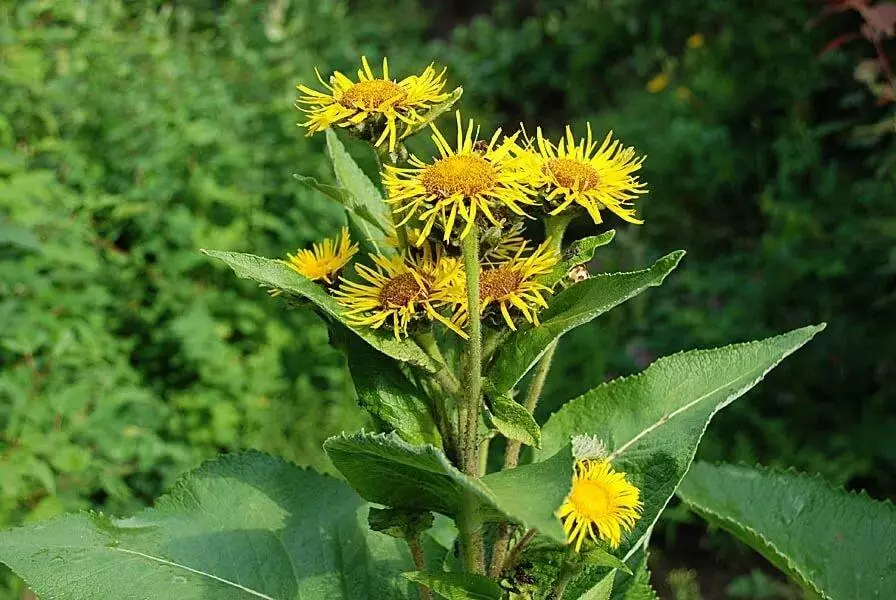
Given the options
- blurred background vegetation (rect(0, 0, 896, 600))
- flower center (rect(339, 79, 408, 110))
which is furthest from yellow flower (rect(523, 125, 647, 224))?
blurred background vegetation (rect(0, 0, 896, 600))

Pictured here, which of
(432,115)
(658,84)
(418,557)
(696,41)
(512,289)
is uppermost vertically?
(432,115)

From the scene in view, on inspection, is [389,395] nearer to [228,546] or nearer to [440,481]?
[440,481]

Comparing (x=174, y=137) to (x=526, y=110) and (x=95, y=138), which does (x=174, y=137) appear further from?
(x=526, y=110)

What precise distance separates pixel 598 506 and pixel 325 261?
11.3 inches

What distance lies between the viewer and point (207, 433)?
246 centimetres

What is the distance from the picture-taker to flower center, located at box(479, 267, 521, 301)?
702mm

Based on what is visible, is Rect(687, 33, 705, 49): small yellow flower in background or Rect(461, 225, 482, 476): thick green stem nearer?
Rect(461, 225, 482, 476): thick green stem

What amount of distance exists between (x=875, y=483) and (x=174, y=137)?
203cm

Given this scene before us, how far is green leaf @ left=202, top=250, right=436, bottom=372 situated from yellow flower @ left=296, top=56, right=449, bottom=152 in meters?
0.11

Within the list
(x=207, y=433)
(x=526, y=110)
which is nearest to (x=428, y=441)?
(x=207, y=433)

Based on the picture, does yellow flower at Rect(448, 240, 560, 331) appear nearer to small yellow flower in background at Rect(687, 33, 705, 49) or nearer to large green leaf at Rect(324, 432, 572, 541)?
large green leaf at Rect(324, 432, 572, 541)

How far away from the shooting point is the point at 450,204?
65 cm

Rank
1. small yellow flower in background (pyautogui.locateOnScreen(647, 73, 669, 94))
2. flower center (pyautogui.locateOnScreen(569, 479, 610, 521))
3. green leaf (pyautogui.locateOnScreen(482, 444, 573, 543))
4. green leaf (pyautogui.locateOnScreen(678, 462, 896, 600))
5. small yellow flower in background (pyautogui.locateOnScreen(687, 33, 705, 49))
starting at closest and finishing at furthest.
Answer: green leaf (pyautogui.locateOnScreen(482, 444, 573, 543))
flower center (pyautogui.locateOnScreen(569, 479, 610, 521))
green leaf (pyautogui.locateOnScreen(678, 462, 896, 600))
small yellow flower in background (pyautogui.locateOnScreen(687, 33, 705, 49))
small yellow flower in background (pyautogui.locateOnScreen(647, 73, 669, 94))

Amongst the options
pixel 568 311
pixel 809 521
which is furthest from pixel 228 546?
pixel 809 521
